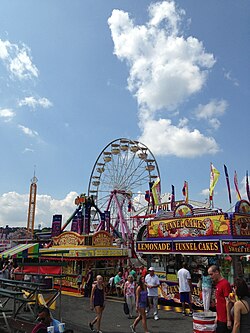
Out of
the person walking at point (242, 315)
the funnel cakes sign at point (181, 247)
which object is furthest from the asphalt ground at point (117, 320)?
the person walking at point (242, 315)

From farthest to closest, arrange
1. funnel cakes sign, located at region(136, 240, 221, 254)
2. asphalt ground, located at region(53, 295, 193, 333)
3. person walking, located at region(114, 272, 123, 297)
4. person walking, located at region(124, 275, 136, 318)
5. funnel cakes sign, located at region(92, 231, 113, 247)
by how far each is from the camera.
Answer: funnel cakes sign, located at region(92, 231, 113, 247), person walking, located at region(114, 272, 123, 297), funnel cakes sign, located at region(136, 240, 221, 254), person walking, located at region(124, 275, 136, 318), asphalt ground, located at region(53, 295, 193, 333)

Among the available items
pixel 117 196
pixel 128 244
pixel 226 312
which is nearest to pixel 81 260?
pixel 128 244

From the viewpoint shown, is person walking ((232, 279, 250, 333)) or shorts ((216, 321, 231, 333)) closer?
person walking ((232, 279, 250, 333))

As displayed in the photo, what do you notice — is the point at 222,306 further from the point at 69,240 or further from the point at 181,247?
the point at 69,240

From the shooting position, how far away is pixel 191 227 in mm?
11836

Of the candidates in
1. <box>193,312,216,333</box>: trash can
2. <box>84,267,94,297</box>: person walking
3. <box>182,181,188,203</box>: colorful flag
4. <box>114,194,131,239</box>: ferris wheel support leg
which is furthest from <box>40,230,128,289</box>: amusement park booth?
<box>114,194,131,239</box>: ferris wheel support leg

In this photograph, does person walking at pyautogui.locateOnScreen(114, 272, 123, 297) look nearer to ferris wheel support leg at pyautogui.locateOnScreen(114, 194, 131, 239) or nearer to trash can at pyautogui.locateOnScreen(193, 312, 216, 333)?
trash can at pyautogui.locateOnScreen(193, 312, 216, 333)

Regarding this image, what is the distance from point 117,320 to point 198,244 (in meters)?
3.71

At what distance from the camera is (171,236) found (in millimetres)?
12578

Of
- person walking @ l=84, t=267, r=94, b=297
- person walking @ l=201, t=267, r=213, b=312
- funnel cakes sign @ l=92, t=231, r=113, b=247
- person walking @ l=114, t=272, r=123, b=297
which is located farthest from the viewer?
funnel cakes sign @ l=92, t=231, r=113, b=247

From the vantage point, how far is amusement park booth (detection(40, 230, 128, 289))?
14.7m

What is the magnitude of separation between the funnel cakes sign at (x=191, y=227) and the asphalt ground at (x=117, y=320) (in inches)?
110

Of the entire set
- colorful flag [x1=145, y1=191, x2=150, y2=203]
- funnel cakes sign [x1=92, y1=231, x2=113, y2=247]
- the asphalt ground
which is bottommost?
the asphalt ground

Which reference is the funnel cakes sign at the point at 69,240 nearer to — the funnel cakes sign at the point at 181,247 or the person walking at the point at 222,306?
the funnel cakes sign at the point at 181,247
